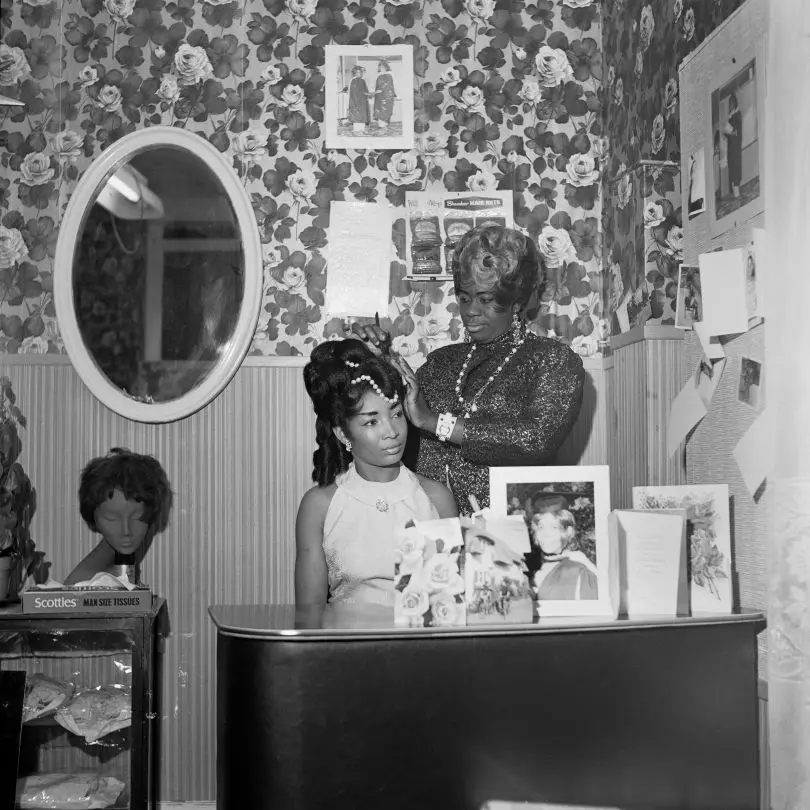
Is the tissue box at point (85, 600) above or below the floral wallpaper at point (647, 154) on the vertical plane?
below

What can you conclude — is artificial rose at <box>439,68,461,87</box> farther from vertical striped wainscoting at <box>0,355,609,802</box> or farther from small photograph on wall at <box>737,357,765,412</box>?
small photograph on wall at <box>737,357,765,412</box>

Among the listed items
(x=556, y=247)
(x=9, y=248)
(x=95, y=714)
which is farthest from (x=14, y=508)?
(x=556, y=247)

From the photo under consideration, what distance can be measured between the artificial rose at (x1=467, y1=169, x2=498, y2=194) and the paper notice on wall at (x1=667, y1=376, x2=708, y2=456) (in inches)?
41.6

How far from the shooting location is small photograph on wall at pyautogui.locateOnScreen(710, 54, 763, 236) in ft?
6.96

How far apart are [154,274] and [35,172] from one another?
1.65 ft

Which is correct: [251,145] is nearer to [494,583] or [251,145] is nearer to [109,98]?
[109,98]

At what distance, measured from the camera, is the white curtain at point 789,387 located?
1.73m

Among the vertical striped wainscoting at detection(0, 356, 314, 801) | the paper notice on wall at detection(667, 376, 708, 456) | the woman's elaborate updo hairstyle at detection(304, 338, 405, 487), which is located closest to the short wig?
the vertical striped wainscoting at detection(0, 356, 314, 801)

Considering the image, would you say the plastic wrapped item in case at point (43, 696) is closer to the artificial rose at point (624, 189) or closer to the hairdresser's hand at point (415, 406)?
the hairdresser's hand at point (415, 406)

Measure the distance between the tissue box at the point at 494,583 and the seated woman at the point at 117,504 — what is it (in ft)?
4.62

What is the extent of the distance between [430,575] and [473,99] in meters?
1.87

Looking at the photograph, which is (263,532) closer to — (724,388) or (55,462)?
(55,462)

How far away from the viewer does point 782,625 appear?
5.96ft

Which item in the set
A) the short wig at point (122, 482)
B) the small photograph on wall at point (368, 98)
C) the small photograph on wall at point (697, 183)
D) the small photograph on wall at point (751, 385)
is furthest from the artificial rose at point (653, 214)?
the short wig at point (122, 482)
